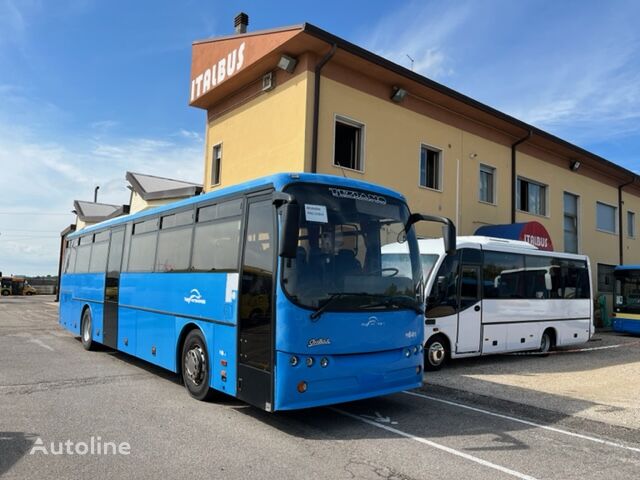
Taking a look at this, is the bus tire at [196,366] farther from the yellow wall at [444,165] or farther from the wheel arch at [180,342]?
the yellow wall at [444,165]

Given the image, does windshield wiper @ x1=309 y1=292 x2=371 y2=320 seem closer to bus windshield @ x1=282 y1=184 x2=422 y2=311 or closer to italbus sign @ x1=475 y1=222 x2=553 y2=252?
bus windshield @ x1=282 y1=184 x2=422 y2=311

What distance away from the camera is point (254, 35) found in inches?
577

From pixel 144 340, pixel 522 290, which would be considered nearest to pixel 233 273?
pixel 144 340

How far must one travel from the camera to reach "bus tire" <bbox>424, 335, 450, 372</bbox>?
10234mm

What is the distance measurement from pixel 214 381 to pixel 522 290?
8543 millimetres

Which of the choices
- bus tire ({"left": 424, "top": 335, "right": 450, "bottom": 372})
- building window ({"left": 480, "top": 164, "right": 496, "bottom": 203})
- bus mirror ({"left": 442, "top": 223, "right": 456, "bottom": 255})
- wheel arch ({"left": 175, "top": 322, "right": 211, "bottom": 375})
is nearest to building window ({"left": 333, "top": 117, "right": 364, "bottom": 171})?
bus tire ({"left": 424, "top": 335, "right": 450, "bottom": 372})

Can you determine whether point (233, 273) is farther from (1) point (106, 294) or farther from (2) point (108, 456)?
(1) point (106, 294)

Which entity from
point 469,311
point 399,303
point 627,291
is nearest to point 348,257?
point 399,303

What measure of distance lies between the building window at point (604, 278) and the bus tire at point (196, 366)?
23.5 meters

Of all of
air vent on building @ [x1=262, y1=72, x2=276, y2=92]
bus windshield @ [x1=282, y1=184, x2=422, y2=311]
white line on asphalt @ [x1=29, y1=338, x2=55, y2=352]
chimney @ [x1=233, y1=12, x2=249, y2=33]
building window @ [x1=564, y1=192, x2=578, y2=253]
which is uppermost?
chimney @ [x1=233, y1=12, x2=249, y2=33]

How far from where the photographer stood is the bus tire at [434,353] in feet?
33.6

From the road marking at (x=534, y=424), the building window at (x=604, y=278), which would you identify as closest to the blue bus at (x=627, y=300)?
the building window at (x=604, y=278)

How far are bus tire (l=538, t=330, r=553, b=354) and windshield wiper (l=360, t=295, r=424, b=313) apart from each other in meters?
8.02

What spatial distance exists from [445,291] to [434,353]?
49.8 inches
